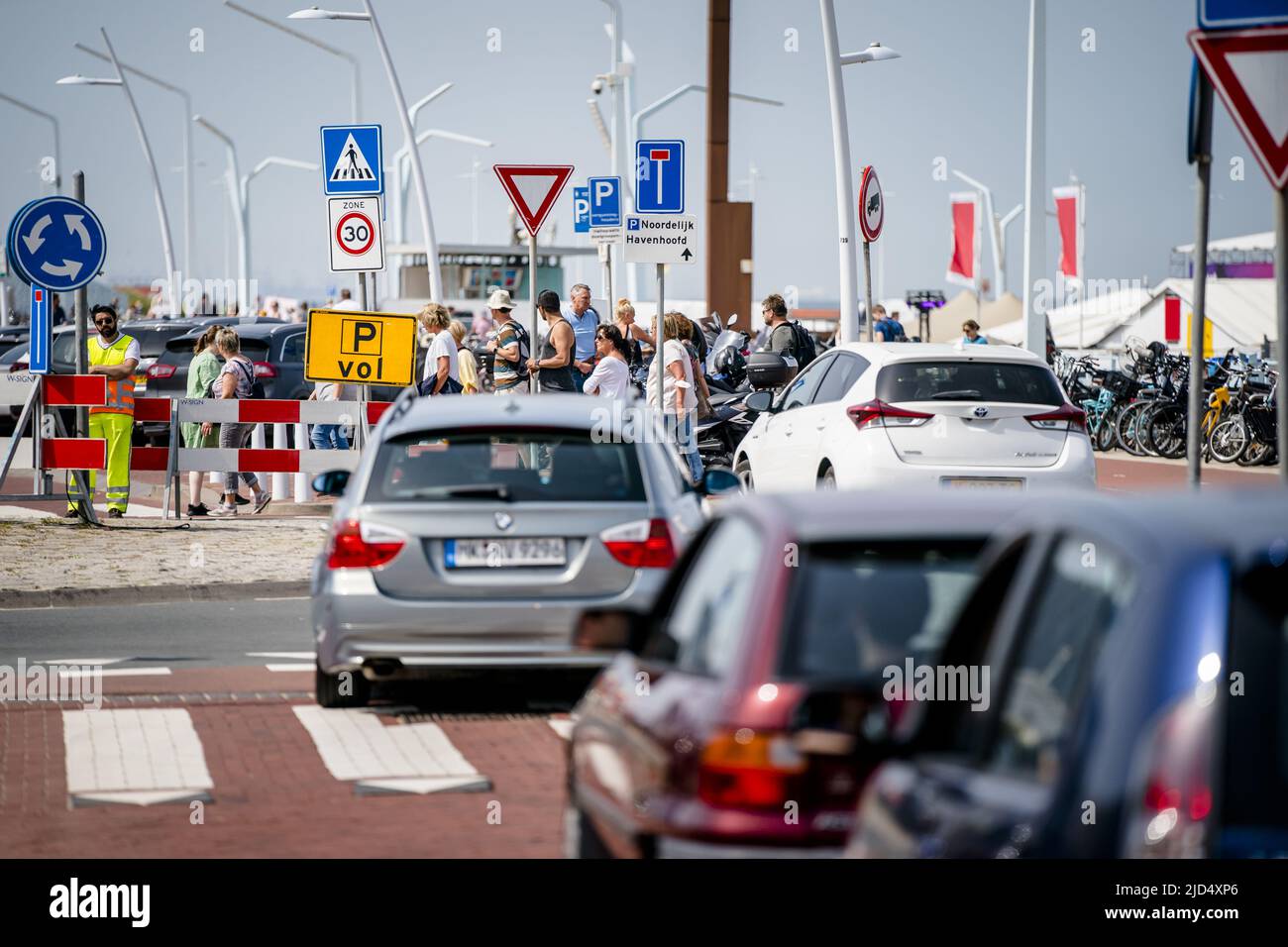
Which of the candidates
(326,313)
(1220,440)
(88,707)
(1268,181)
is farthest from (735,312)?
(1268,181)

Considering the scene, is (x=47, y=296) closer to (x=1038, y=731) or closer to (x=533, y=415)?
(x=533, y=415)

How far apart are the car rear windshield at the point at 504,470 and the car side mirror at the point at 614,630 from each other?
416 cm

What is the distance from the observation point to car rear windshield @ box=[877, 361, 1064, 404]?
15219 millimetres

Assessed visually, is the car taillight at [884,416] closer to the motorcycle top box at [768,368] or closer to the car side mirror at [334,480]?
the motorcycle top box at [768,368]

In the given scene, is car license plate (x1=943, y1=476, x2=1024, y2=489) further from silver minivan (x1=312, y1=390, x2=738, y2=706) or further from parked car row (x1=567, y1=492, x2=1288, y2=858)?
parked car row (x1=567, y1=492, x2=1288, y2=858)

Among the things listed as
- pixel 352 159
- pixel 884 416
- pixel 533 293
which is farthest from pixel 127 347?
pixel 884 416

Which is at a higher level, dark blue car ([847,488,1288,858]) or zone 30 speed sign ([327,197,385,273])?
zone 30 speed sign ([327,197,385,273])

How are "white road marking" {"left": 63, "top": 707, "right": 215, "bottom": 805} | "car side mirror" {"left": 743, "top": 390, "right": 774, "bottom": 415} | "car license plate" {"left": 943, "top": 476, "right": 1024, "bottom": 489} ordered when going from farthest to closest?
"car side mirror" {"left": 743, "top": 390, "right": 774, "bottom": 415}, "car license plate" {"left": 943, "top": 476, "right": 1024, "bottom": 489}, "white road marking" {"left": 63, "top": 707, "right": 215, "bottom": 805}

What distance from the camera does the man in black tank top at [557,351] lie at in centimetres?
2095

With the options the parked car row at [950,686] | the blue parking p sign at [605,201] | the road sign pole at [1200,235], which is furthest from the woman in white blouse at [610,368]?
the parked car row at [950,686]

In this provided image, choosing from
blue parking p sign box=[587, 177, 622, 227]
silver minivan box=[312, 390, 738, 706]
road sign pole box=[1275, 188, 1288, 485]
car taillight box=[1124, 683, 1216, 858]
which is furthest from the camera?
blue parking p sign box=[587, 177, 622, 227]

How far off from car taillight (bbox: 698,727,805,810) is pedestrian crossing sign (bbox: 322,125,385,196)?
1511 cm

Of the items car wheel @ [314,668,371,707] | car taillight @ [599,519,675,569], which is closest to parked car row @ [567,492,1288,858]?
car taillight @ [599,519,675,569]
